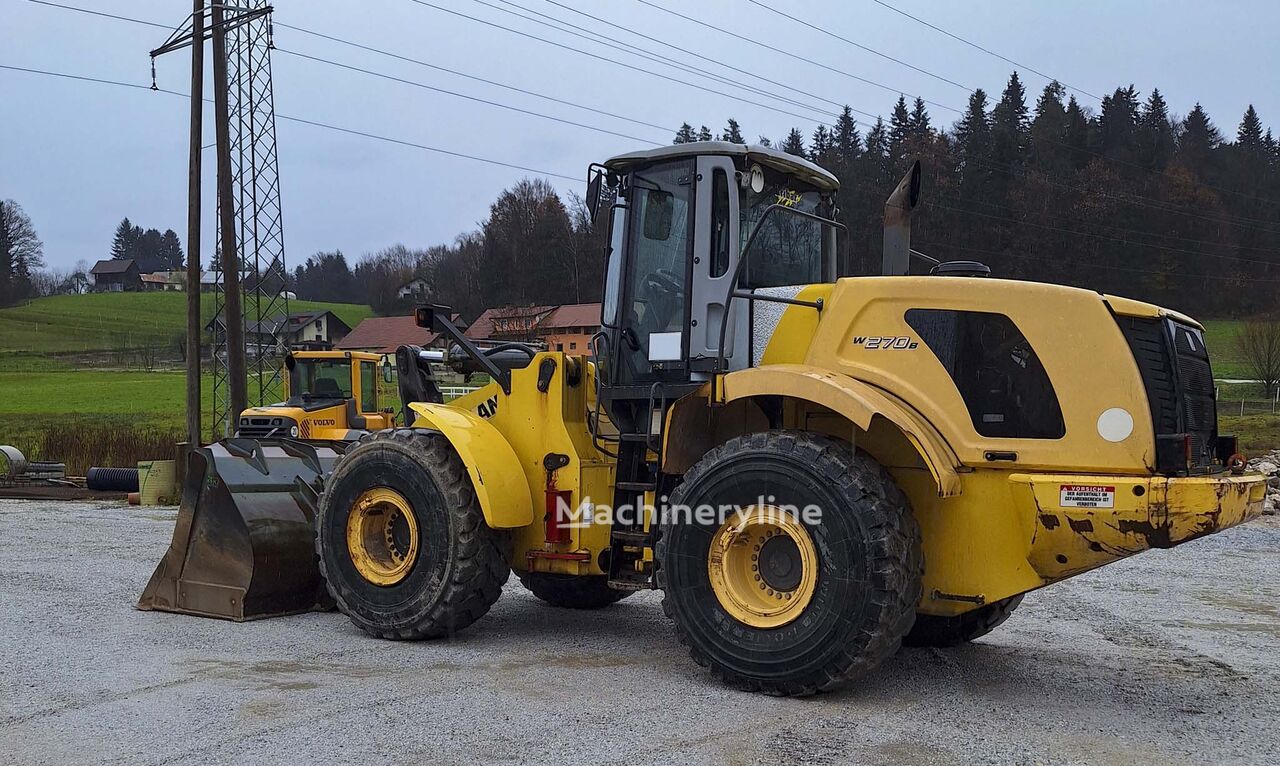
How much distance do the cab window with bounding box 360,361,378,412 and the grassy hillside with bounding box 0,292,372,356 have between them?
3651 centimetres

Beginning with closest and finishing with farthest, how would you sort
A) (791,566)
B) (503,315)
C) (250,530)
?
(791,566) → (250,530) → (503,315)

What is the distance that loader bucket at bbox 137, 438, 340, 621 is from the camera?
23.9 feet

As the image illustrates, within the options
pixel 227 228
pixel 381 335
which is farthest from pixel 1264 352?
pixel 381 335

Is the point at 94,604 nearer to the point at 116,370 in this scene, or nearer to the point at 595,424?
the point at 595,424

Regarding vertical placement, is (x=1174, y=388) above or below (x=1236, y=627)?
above

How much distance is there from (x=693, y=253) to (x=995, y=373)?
182 cm

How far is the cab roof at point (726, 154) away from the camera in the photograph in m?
6.16

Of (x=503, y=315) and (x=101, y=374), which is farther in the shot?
(x=101, y=374)

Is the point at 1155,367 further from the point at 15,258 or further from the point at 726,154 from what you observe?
the point at 15,258

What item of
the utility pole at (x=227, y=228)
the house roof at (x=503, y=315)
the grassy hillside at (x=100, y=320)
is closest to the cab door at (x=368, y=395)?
the house roof at (x=503, y=315)

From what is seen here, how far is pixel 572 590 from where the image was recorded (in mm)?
7891

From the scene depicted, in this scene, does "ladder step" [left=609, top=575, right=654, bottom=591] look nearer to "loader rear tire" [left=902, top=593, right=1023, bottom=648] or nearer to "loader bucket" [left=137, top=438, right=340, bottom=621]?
"loader rear tire" [left=902, top=593, right=1023, bottom=648]

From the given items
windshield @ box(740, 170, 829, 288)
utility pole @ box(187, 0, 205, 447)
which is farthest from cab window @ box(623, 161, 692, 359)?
utility pole @ box(187, 0, 205, 447)

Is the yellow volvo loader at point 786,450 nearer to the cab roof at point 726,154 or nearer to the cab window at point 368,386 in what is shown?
the cab roof at point 726,154
